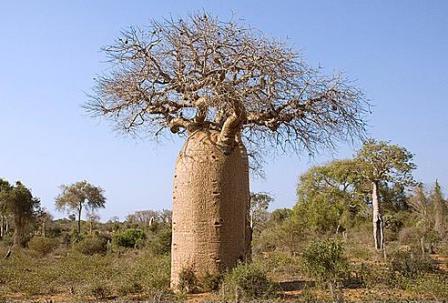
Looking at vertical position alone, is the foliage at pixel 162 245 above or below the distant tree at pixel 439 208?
below

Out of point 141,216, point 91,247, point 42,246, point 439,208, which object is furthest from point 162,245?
point 141,216

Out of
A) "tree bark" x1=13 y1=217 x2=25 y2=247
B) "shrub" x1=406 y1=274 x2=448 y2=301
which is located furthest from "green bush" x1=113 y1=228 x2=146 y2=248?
"shrub" x1=406 y1=274 x2=448 y2=301

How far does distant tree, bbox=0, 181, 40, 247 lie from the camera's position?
68.7 feet

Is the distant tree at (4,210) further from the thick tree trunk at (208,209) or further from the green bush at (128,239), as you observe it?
the thick tree trunk at (208,209)

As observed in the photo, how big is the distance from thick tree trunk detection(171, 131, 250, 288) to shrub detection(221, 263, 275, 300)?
29.1 inches

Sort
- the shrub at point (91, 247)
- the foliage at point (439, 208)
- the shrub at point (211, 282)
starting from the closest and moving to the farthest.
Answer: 1. the shrub at point (211, 282)
2. the shrub at point (91, 247)
3. the foliage at point (439, 208)

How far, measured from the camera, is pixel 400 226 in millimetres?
24578

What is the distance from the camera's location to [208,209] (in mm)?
7695

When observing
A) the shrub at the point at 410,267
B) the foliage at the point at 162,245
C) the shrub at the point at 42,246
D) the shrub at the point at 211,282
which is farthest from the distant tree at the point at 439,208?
the shrub at the point at 211,282

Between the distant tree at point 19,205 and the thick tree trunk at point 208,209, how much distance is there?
46.9 ft

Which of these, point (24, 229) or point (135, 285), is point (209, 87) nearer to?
point (135, 285)

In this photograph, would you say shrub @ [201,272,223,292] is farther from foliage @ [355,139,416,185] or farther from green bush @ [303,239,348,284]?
foliage @ [355,139,416,185]

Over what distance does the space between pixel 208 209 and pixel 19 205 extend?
1548cm

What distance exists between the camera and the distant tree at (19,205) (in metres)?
20.9
